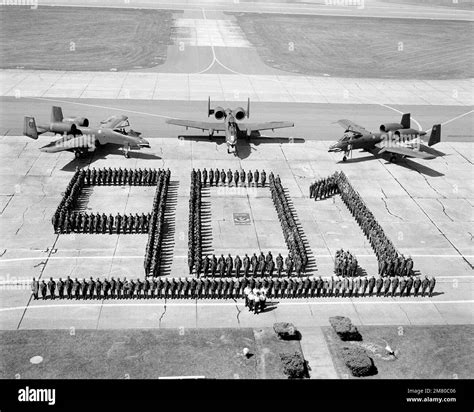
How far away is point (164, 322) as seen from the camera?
955 inches

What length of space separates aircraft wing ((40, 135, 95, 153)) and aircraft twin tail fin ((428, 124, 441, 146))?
25.5m

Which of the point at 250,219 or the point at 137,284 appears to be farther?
the point at 250,219

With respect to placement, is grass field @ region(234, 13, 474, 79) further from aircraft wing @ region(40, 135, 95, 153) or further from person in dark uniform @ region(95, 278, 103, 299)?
person in dark uniform @ region(95, 278, 103, 299)

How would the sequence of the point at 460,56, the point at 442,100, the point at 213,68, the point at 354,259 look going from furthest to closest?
1. the point at 460,56
2. the point at 213,68
3. the point at 442,100
4. the point at 354,259

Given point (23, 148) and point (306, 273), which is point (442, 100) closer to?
point (306, 273)

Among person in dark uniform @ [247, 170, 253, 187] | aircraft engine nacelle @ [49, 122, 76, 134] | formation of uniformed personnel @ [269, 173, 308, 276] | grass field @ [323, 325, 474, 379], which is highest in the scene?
aircraft engine nacelle @ [49, 122, 76, 134]

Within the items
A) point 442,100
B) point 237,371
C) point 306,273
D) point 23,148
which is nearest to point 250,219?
point 306,273

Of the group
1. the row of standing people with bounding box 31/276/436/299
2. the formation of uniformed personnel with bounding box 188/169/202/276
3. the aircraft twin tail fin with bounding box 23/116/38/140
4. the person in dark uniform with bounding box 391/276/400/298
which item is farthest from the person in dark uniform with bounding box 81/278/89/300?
the aircraft twin tail fin with bounding box 23/116/38/140

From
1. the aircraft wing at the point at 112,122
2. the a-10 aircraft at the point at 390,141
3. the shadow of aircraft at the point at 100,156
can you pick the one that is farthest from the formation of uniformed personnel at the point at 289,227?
the aircraft wing at the point at 112,122

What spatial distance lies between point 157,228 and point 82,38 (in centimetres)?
5060

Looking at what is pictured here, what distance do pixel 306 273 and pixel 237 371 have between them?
8.14 m

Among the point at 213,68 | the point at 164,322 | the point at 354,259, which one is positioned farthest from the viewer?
the point at 213,68

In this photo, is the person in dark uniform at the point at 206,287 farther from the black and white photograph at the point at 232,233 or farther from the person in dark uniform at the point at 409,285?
the person in dark uniform at the point at 409,285

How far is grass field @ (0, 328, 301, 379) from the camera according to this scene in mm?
21172
